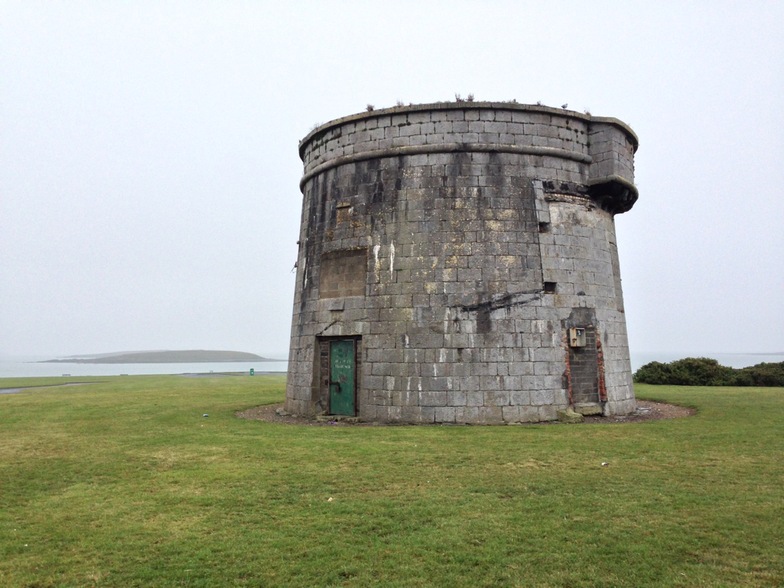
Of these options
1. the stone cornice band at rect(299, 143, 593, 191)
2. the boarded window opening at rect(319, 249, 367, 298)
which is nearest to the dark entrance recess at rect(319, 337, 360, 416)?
the boarded window opening at rect(319, 249, 367, 298)

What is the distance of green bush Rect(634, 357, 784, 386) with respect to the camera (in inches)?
1040

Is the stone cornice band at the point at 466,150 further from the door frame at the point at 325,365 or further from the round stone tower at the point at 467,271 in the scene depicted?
the door frame at the point at 325,365

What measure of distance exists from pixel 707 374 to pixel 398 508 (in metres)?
26.4

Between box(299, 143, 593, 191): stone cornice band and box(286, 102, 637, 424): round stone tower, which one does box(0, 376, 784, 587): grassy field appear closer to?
box(286, 102, 637, 424): round stone tower

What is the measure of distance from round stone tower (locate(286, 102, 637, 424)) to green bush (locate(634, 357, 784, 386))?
1483 cm

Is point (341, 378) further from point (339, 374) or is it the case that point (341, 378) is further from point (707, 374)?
point (707, 374)

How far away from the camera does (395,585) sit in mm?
4617

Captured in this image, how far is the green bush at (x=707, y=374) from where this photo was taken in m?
26.4

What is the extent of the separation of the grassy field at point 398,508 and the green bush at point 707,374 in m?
16.7

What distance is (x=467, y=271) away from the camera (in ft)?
45.6

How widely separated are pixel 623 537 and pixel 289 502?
392 centimetres

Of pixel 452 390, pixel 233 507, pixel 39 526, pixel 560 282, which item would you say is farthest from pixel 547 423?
pixel 39 526

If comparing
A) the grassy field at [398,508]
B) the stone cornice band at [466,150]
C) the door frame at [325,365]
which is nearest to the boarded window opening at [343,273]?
the door frame at [325,365]

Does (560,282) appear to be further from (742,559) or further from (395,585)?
(395,585)
